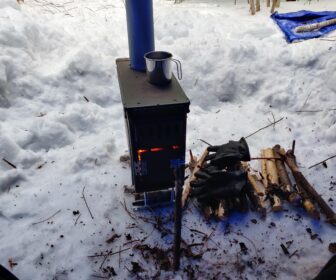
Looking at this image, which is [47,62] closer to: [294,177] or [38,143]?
[38,143]

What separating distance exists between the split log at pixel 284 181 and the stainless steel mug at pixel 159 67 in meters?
2.26

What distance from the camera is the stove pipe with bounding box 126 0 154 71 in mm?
3629

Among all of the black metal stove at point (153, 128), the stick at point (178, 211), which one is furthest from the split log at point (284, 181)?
the stick at point (178, 211)

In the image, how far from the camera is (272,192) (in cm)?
419

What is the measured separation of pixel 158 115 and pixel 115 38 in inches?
187

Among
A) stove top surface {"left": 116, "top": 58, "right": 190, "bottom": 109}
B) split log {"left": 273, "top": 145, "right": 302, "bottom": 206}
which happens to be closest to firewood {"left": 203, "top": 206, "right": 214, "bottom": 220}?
split log {"left": 273, "top": 145, "right": 302, "bottom": 206}

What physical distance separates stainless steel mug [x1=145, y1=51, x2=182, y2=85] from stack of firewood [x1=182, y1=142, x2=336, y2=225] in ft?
5.28

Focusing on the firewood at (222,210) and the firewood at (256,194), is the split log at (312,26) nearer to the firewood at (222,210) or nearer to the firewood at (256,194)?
the firewood at (256,194)

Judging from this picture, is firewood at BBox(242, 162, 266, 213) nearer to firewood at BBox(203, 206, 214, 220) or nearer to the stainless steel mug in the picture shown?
firewood at BBox(203, 206, 214, 220)

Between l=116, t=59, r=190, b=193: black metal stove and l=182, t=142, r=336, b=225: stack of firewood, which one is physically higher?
l=116, t=59, r=190, b=193: black metal stove

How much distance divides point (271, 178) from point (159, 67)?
2372mm

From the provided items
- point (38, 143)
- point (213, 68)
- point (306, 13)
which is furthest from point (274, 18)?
point (38, 143)

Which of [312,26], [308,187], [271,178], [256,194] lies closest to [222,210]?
[256,194]

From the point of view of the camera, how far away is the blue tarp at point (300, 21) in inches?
277
